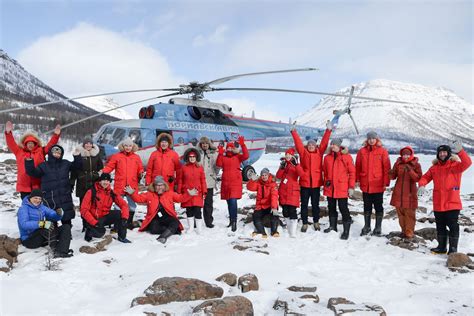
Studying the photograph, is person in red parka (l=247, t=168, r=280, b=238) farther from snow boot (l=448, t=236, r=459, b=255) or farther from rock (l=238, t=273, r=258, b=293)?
snow boot (l=448, t=236, r=459, b=255)

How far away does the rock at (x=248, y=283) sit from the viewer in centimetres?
384

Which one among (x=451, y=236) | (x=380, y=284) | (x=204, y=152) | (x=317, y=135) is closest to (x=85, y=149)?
(x=204, y=152)

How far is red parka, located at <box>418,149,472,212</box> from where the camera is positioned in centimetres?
523

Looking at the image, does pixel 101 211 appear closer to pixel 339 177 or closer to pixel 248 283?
pixel 248 283

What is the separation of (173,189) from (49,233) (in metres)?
2.36

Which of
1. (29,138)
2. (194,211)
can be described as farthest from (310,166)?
(29,138)

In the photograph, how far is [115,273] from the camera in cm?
439

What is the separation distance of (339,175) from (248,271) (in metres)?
2.71

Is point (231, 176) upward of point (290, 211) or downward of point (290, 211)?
upward

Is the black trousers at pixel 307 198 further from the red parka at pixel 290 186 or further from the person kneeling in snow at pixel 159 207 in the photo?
the person kneeling in snow at pixel 159 207

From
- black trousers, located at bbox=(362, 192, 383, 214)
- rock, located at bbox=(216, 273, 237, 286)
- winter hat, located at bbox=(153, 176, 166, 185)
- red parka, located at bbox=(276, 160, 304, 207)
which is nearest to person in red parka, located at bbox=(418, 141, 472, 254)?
black trousers, located at bbox=(362, 192, 383, 214)

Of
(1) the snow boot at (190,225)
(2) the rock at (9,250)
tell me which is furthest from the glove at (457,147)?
(2) the rock at (9,250)

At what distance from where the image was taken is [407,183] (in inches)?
233

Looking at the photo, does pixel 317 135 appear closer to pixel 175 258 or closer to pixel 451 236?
pixel 451 236
